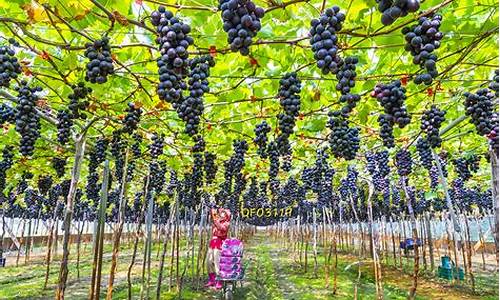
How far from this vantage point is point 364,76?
5555mm

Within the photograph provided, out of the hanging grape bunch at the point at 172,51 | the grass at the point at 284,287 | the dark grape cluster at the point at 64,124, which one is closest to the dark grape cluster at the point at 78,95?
the dark grape cluster at the point at 64,124

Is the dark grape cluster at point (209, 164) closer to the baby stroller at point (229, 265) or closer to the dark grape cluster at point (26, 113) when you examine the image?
the baby stroller at point (229, 265)

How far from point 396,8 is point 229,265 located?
7.38m

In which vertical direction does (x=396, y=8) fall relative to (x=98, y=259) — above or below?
above

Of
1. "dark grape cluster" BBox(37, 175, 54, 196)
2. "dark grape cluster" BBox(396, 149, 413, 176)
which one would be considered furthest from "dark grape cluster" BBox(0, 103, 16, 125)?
"dark grape cluster" BBox(37, 175, 54, 196)

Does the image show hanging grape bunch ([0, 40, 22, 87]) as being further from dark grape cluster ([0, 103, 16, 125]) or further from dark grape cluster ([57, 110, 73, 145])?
dark grape cluster ([0, 103, 16, 125])

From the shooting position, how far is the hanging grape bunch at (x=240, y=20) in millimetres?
2449

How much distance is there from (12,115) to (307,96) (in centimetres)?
482

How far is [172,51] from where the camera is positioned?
2922 millimetres

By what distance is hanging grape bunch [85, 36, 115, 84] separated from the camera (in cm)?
361

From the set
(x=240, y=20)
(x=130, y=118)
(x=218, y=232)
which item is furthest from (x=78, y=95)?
(x=218, y=232)

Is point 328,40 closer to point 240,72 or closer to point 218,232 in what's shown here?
point 240,72

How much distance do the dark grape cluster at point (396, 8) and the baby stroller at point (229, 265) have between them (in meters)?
7.19

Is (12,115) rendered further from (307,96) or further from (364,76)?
(364,76)
